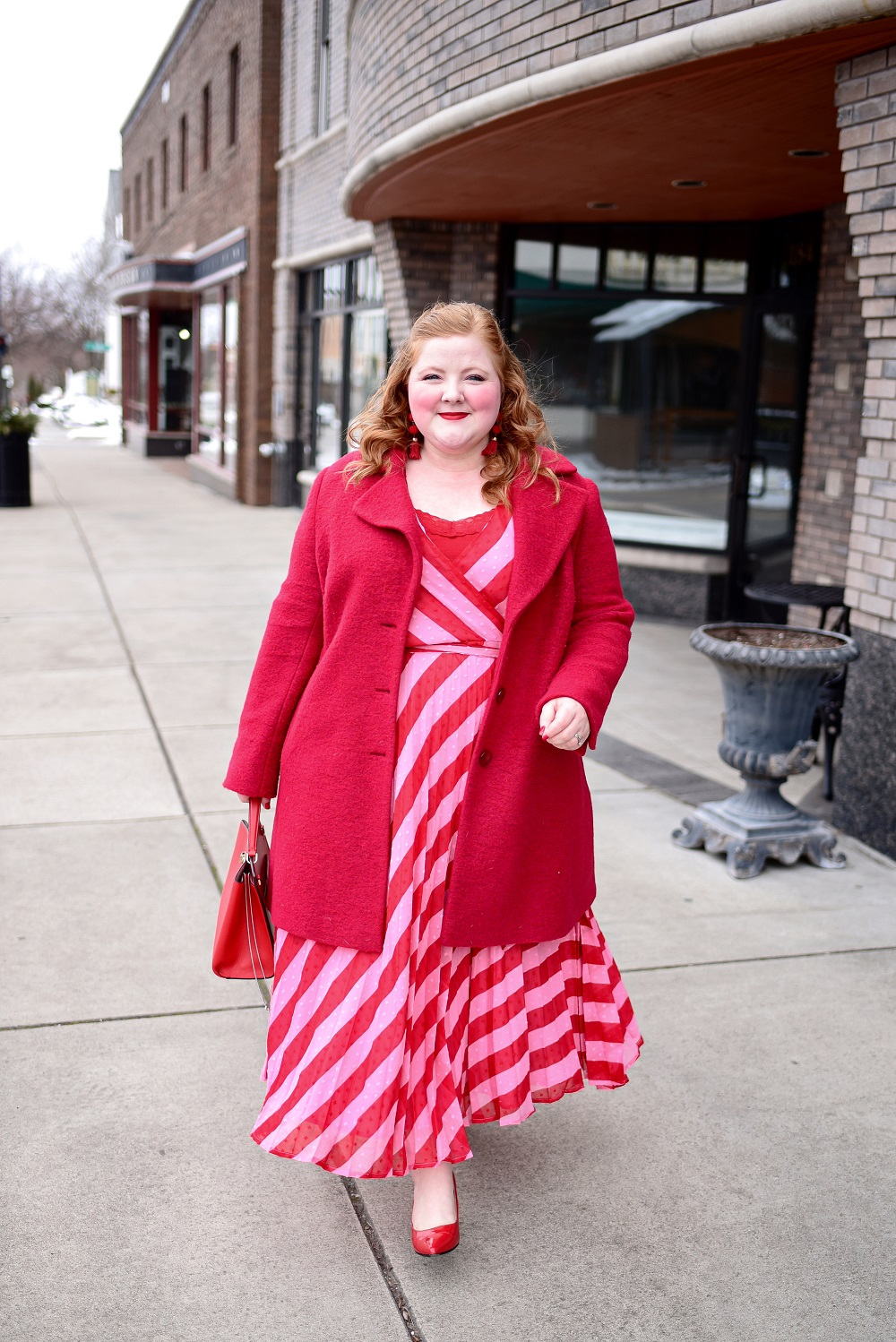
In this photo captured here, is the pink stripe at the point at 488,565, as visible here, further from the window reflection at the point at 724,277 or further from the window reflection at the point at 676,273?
the window reflection at the point at 676,273

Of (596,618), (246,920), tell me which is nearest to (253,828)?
(246,920)

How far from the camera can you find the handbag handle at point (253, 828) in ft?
9.18

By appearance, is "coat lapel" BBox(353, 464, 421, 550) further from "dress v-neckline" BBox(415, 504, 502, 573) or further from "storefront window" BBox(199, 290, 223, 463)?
"storefront window" BBox(199, 290, 223, 463)

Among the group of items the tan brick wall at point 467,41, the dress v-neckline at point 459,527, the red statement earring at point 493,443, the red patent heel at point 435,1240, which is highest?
the tan brick wall at point 467,41

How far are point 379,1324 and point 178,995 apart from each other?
5.02 ft

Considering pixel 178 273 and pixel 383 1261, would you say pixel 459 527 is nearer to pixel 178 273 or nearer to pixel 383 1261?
pixel 383 1261

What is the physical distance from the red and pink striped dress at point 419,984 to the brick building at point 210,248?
15.7 meters

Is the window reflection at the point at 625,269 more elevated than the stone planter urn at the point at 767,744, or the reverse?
the window reflection at the point at 625,269

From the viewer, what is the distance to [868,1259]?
2764 mm

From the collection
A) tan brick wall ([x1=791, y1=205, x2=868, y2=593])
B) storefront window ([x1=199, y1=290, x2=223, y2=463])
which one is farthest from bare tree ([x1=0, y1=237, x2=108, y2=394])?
tan brick wall ([x1=791, y1=205, x2=868, y2=593])

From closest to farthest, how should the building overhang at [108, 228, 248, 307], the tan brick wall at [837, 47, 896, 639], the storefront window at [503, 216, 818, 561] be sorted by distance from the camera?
1. the tan brick wall at [837, 47, 896, 639]
2. the storefront window at [503, 216, 818, 561]
3. the building overhang at [108, 228, 248, 307]

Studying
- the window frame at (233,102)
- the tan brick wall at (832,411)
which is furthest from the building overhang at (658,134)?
the window frame at (233,102)

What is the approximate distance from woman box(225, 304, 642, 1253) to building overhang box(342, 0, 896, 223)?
2.50 meters

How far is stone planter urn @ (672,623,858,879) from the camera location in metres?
4.86
